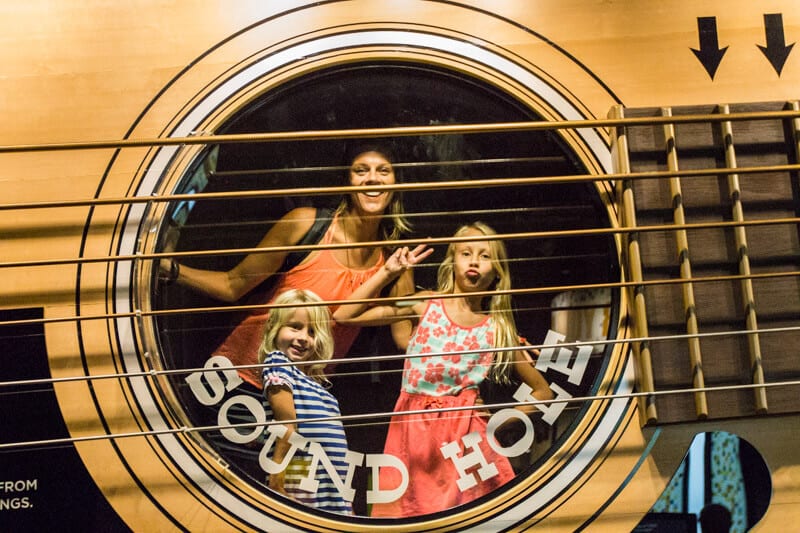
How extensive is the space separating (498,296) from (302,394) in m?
0.45

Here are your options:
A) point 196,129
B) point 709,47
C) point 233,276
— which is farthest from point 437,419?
point 709,47

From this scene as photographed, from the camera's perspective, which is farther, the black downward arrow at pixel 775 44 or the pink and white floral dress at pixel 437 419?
the black downward arrow at pixel 775 44

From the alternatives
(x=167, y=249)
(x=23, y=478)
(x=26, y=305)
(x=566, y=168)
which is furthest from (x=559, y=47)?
(x=23, y=478)

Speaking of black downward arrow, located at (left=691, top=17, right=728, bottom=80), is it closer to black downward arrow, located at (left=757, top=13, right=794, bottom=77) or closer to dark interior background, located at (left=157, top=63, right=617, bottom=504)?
black downward arrow, located at (left=757, top=13, right=794, bottom=77)

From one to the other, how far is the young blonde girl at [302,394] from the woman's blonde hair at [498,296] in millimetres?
263

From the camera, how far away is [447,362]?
1623mm

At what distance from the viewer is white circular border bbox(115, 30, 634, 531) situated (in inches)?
61.2

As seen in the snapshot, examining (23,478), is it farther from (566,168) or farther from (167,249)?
(566,168)

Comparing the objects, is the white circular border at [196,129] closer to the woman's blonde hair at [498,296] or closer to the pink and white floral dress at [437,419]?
the pink and white floral dress at [437,419]

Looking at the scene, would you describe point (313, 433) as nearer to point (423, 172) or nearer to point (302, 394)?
point (302, 394)

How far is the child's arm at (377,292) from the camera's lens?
1631mm

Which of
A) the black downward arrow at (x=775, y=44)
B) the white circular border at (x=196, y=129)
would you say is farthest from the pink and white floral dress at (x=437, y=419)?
the black downward arrow at (x=775, y=44)

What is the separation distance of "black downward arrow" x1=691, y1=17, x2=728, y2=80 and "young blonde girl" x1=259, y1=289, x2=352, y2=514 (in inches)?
38.4

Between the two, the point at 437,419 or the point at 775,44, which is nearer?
the point at 437,419
